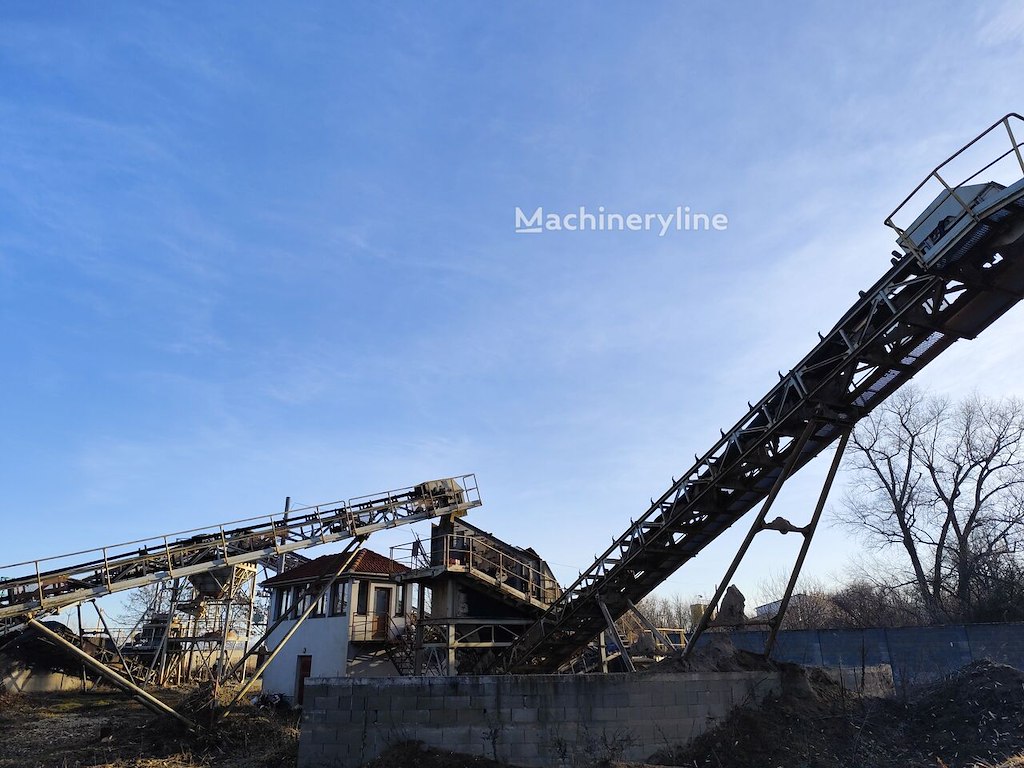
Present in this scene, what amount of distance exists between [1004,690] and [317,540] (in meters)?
16.1

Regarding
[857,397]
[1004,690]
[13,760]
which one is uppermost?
[857,397]

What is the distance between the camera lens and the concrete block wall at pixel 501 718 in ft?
38.9

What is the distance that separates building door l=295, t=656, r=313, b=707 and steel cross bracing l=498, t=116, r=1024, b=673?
1322 centimetres

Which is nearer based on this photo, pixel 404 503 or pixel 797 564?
pixel 797 564

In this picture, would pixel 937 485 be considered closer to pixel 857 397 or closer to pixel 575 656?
pixel 575 656

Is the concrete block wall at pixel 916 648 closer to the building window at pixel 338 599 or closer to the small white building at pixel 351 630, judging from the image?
the small white building at pixel 351 630

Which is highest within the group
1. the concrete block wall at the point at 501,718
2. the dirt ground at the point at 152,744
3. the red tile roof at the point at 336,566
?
the red tile roof at the point at 336,566

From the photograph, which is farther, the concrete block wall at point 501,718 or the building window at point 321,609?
the building window at point 321,609

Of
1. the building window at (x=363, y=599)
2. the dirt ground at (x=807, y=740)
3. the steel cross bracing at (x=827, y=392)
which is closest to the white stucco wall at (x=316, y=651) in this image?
the building window at (x=363, y=599)

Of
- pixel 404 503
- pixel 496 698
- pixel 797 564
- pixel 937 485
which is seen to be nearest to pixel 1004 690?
pixel 797 564

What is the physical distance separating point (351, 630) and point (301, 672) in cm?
350

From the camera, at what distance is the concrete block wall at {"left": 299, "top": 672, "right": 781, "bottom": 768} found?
11867mm

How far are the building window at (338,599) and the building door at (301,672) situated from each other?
2234 millimetres

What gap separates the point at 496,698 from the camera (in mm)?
12086
